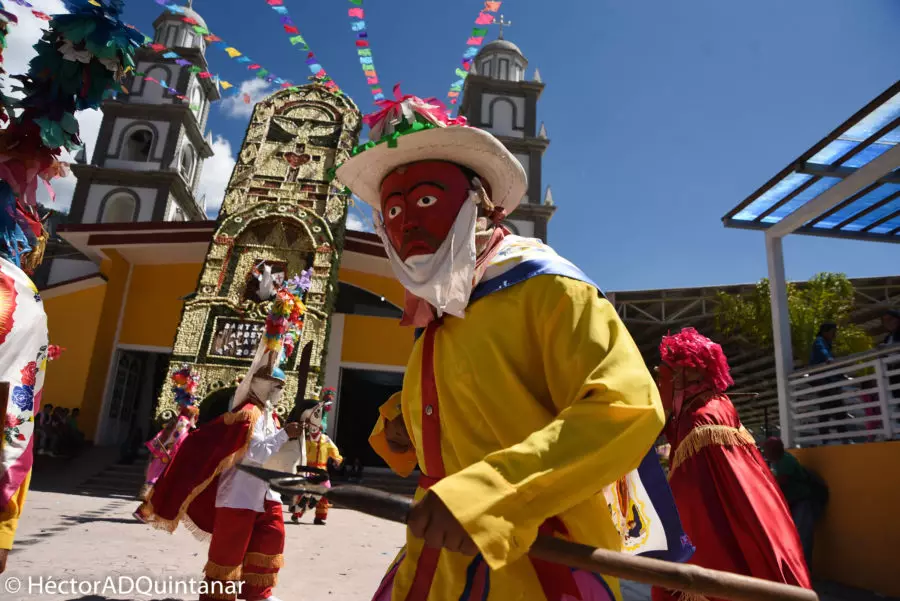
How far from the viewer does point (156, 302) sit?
16094 millimetres

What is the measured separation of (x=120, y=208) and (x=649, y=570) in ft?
89.9

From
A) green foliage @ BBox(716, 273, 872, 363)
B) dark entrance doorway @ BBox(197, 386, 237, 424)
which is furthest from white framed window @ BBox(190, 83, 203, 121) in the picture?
green foliage @ BBox(716, 273, 872, 363)

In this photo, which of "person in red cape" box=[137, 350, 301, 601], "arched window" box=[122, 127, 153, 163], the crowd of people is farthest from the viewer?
"arched window" box=[122, 127, 153, 163]

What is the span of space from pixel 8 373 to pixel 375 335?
1339cm

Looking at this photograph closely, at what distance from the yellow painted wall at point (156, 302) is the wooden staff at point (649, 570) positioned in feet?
53.2

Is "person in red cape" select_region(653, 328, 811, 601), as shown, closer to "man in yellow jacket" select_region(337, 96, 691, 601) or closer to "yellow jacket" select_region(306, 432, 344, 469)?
"man in yellow jacket" select_region(337, 96, 691, 601)

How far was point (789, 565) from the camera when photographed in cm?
295

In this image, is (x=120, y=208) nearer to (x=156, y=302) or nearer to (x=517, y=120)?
(x=156, y=302)

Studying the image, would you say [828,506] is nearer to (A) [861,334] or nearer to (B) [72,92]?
(A) [861,334]

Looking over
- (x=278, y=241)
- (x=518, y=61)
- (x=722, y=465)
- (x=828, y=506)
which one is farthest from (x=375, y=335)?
(x=518, y=61)

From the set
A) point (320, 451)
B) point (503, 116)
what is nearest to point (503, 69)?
point (503, 116)

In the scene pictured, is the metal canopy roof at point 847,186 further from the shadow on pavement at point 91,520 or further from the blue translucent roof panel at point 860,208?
the shadow on pavement at point 91,520

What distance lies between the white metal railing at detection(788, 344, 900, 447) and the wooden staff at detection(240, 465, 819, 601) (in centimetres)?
599

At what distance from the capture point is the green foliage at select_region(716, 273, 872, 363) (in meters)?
9.18
